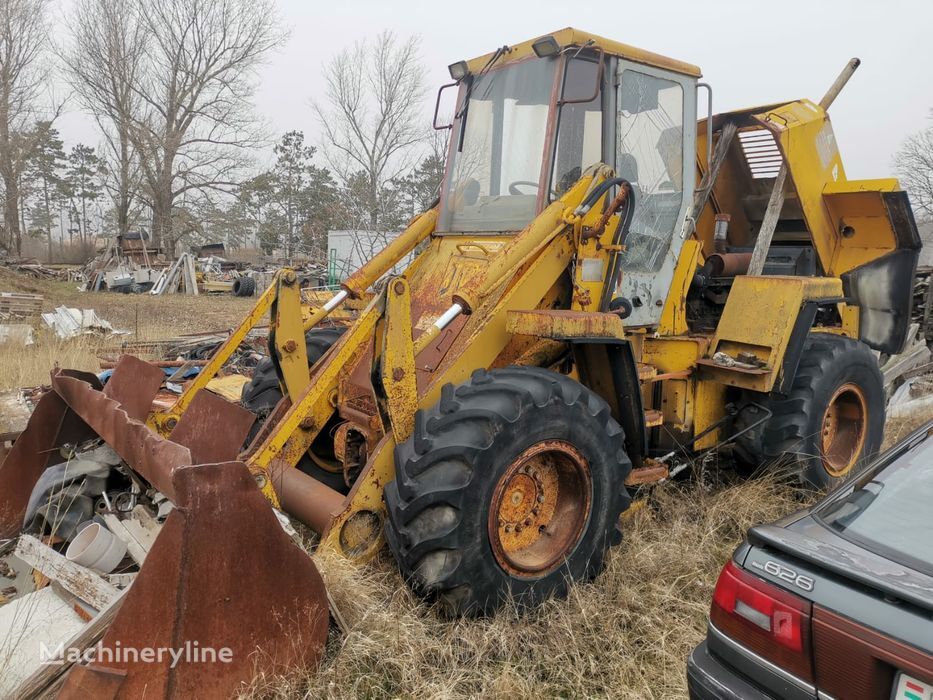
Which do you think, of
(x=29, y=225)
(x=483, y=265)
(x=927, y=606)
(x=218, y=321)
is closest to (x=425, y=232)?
(x=483, y=265)

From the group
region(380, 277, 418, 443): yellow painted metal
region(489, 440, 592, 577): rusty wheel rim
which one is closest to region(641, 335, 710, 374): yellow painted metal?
region(489, 440, 592, 577): rusty wheel rim

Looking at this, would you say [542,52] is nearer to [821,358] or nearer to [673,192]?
[673,192]

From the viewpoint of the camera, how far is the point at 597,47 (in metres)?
4.02

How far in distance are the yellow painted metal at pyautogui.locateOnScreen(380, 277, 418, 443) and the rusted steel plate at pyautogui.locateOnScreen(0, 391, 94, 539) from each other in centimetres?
224

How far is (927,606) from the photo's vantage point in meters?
1.58

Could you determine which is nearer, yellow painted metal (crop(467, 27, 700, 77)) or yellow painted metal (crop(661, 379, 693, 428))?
yellow painted metal (crop(467, 27, 700, 77))

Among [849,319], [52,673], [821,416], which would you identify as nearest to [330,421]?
[52,673]

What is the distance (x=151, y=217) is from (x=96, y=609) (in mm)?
30535

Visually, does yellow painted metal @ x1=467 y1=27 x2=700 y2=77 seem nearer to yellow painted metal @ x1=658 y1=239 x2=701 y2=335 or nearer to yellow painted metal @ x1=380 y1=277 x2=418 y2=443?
yellow painted metal @ x1=658 y1=239 x2=701 y2=335

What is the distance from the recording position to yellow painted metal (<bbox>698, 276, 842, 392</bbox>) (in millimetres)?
4500

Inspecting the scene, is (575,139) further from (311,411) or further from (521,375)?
(311,411)

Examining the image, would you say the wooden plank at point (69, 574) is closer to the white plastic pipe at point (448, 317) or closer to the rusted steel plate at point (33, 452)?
the rusted steel plate at point (33, 452)

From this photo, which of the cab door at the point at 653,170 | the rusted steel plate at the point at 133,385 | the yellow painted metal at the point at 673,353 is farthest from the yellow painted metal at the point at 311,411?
the yellow painted metal at the point at 673,353

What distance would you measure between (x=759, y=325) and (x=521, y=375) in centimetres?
219
